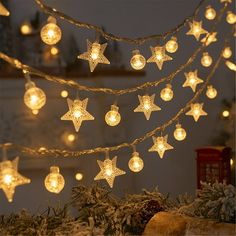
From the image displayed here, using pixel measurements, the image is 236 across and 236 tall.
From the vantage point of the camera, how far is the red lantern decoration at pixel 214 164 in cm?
262

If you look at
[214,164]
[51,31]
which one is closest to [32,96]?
[51,31]

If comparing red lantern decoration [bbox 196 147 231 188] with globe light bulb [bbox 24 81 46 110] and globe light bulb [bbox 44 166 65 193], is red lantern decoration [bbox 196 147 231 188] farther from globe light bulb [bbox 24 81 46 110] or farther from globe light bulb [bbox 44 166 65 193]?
globe light bulb [bbox 24 81 46 110]

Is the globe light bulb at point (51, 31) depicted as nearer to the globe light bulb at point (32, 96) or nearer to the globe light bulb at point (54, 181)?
the globe light bulb at point (32, 96)

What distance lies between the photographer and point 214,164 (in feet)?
8.68

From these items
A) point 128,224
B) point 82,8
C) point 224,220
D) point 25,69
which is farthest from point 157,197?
Result: point 82,8

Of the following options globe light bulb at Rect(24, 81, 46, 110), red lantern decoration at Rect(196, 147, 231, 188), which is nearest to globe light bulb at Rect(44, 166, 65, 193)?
globe light bulb at Rect(24, 81, 46, 110)

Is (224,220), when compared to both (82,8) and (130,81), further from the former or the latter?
(82,8)

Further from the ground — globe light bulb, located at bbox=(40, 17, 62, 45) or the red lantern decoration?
globe light bulb, located at bbox=(40, 17, 62, 45)

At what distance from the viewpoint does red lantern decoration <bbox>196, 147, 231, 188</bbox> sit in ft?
8.59

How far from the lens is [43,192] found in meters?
2.77

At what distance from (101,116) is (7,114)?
63 centimetres

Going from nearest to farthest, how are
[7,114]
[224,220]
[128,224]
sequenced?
[224,220] < [128,224] < [7,114]

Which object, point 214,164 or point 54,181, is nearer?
point 54,181

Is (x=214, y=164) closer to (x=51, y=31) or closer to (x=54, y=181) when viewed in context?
(x=54, y=181)
